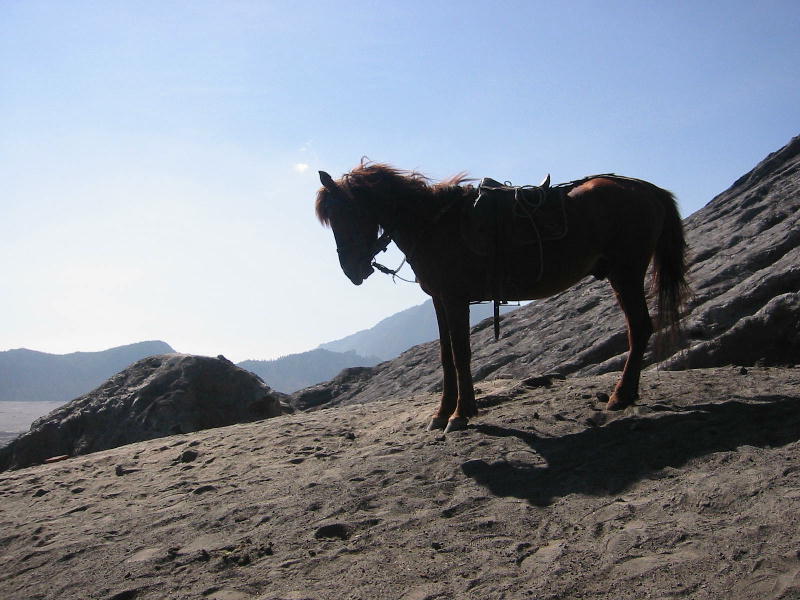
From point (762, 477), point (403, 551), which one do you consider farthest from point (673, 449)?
point (403, 551)

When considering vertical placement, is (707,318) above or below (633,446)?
above

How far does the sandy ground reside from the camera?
3.20 metres

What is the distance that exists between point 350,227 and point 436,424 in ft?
7.59

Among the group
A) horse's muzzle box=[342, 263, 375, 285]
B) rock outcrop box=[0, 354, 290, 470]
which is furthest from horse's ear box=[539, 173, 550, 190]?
rock outcrop box=[0, 354, 290, 470]

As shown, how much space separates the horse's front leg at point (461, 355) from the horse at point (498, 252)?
11 mm

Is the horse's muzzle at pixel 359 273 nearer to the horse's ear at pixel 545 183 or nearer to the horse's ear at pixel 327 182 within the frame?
the horse's ear at pixel 327 182

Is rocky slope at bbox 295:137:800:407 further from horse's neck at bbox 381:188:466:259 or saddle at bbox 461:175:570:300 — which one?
horse's neck at bbox 381:188:466:259

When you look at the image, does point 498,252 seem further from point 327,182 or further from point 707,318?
point 707,318

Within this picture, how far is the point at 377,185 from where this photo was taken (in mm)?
6539

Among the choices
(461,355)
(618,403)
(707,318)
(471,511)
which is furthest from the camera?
(707,318)

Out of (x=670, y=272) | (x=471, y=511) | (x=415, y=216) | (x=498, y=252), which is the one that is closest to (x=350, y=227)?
(x=415, y=216)

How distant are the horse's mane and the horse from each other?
11 millimetres

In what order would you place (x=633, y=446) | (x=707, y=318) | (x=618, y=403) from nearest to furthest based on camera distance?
(x=633, y=446)
(x=618, y=403)
(x=707, y=318)

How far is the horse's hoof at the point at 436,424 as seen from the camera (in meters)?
6.37
